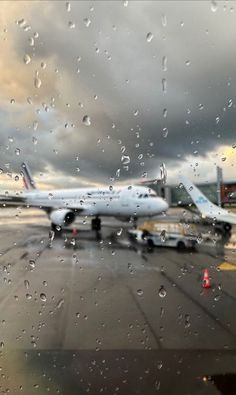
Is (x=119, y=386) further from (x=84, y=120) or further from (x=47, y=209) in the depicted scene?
(x=84, y=120)

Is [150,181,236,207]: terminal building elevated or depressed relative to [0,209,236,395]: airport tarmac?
elevated

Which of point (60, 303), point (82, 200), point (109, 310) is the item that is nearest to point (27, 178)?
point (82, 200)

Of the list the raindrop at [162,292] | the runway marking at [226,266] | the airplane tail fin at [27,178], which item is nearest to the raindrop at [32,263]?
the airplane tail fin at [27,178]

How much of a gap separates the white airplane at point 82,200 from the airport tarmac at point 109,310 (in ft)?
0.33

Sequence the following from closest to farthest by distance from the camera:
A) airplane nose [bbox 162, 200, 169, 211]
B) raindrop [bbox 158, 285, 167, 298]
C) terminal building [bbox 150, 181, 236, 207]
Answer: terminal building [bbox 150, 181, 236, 207] < airplane nose [bbox 162, 200, 169, 211] < raindrop [bbox 158, 285, 167, 298]

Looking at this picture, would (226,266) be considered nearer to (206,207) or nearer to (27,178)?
(206,207)

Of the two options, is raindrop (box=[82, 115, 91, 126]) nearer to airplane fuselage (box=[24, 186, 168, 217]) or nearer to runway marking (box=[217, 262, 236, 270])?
airplane fuselage (box=[24, 186, 168, 217])

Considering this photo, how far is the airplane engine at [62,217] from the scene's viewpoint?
2.40m

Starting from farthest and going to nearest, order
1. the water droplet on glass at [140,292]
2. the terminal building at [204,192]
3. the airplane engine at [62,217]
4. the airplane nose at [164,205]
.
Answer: the water droplet on glass at [140,292] → the airplane engine at [62,217] → the airplane nose at [164,205] → the terminal building at [204,192]

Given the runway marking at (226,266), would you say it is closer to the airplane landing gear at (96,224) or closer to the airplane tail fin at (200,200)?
the airplane tail fin at (200,200)

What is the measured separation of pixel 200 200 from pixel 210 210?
13cm

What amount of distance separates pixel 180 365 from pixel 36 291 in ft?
4.22

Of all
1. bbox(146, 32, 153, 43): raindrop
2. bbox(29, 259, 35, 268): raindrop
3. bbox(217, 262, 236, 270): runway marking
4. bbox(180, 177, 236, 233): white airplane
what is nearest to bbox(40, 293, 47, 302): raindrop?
bbox(29, 259, 35, 268): raindrop

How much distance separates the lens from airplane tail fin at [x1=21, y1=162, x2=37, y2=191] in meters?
2.06
